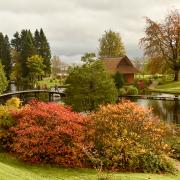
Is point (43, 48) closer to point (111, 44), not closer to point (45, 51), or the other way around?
point (45, 51)

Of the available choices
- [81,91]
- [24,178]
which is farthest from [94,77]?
[24,178]

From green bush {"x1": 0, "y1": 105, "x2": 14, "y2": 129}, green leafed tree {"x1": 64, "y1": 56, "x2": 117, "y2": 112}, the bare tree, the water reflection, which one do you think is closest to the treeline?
the bare tree

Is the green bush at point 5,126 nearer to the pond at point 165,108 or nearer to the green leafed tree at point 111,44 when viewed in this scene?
the pond at point 165,108

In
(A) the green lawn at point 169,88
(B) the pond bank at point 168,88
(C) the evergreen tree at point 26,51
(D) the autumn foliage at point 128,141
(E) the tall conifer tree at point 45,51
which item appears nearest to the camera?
(D) the autumn foliage at point 128,141

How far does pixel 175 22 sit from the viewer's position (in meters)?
74.9

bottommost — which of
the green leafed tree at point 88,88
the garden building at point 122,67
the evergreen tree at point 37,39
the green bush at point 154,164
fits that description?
the green bush at point 154,164

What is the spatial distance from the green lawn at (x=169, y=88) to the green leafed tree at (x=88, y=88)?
2960cm

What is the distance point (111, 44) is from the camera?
4316 inches

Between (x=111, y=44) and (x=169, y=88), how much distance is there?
4207cm

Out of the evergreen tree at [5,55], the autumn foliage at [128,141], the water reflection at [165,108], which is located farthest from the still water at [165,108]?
the evergreen tree at [5,55]

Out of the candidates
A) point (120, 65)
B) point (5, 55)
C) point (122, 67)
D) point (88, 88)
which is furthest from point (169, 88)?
point (5, 55)

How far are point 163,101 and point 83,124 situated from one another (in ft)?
116

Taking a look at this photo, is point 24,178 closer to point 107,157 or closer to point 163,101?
point 107,157

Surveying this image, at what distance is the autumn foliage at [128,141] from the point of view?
2070cm
